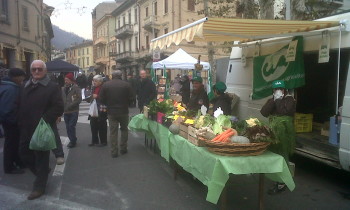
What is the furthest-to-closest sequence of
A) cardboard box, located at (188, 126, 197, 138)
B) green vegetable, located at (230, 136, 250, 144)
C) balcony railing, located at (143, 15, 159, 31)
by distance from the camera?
balcony railing, located at (143, 15, 159, 31)
cardboard box, located at (188, 126, 197, 138)
green vegetable, located at (230, 136, 250, 144)

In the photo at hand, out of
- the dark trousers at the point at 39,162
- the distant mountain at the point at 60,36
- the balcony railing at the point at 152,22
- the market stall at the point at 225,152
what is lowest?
the dark trousers at the point at 39,162

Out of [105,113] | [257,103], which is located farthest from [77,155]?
[257,103]

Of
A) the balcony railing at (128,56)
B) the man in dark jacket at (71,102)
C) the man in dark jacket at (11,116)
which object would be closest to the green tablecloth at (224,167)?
the man in dark jacket at (11,116)

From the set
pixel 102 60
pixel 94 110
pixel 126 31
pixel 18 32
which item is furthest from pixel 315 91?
pixel 102 60

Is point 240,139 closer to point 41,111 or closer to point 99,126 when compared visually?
point 41,111

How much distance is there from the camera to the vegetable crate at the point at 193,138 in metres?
4.00

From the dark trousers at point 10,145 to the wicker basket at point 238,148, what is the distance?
376cm

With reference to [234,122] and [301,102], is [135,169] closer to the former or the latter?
[234,122]

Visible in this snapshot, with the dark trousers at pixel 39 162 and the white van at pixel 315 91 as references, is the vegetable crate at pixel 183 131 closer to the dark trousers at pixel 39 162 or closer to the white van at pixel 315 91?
the dark trousers at pixel 39 162

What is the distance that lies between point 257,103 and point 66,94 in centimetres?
444

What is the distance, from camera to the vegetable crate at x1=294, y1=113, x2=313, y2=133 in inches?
285

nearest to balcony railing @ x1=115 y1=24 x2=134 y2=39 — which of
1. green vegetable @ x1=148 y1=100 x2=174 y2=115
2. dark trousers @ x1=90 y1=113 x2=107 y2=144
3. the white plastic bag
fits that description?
dark trousers @ x1=90 y1=113 x2=107 y2=144

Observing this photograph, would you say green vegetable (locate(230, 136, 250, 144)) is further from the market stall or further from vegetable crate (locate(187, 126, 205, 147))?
vegetable crate (locate(187, 126, 205, 147))

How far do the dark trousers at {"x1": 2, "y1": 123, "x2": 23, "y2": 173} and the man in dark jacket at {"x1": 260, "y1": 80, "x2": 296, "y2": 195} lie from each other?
14.0ft
